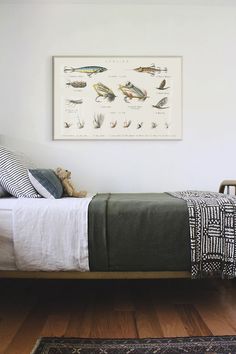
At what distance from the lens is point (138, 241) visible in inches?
64.2

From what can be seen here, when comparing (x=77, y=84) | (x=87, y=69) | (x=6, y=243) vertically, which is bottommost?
(x=6, y=243)

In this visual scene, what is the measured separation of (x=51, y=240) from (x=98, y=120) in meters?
1.46

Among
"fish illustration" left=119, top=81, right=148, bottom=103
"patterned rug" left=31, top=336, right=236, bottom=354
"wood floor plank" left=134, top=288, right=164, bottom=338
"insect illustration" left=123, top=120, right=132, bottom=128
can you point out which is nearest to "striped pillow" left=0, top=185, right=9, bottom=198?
"patterned rug" left=31, top=336, right=236, bottom=354

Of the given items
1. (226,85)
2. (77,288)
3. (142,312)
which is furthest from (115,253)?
(226,85)

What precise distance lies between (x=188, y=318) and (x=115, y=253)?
1.66ft

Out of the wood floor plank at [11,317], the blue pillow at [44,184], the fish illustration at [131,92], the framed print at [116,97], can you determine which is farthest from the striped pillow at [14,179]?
the fish illustration at [131,92]

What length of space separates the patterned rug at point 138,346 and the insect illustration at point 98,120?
1.82 m

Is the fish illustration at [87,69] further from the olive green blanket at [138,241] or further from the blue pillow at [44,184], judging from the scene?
the olive green blanket at [138,241]

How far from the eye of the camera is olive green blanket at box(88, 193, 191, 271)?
64.2 inches

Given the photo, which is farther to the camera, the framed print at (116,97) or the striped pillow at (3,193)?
the framed print at (116,97)

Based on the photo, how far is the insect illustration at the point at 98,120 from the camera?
2.81 m

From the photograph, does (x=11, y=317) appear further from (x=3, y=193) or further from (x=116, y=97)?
(x=116, y=97)

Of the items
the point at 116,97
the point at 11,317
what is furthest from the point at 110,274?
the point at 116,97

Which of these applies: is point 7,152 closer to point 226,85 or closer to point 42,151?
point 42,151
